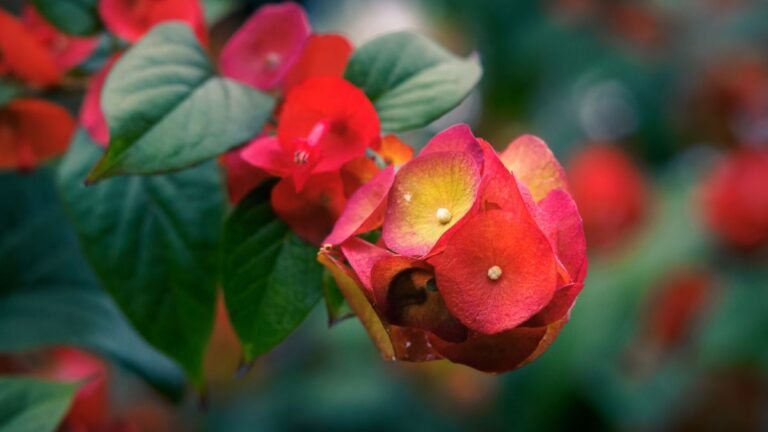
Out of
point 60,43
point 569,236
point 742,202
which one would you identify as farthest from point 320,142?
point 742,202

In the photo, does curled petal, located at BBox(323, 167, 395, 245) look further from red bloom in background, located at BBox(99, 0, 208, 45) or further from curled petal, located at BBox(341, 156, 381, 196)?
red bloom in background, located at BBox(99, 0, 208, 45)

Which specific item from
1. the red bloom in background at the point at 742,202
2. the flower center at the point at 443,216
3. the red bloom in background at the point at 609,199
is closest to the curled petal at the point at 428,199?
the flower center at the point at 443,216

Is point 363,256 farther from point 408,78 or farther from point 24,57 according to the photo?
point 24,57

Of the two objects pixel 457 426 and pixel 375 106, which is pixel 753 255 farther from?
pixel 375 106

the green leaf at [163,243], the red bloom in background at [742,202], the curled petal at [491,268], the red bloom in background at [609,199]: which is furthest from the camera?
the red bloom in background at [609,199]

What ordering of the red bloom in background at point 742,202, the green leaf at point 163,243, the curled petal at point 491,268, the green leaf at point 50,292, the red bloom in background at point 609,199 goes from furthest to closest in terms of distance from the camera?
the red bloom in background at point 609,199, the red bloom in background at point 742,202, the green leaf at point 50,292, the green leaf at point 163,243, the curled petal at point 491,268

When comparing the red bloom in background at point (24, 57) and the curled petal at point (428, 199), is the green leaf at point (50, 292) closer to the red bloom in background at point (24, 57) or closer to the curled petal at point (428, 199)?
the red bloom in background at point (24, 57)

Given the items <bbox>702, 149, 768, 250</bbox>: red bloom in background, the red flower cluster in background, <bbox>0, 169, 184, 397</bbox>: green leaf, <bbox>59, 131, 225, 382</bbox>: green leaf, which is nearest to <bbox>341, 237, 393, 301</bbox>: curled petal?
the red flower cluster in background

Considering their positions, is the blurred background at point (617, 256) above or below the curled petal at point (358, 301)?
below
